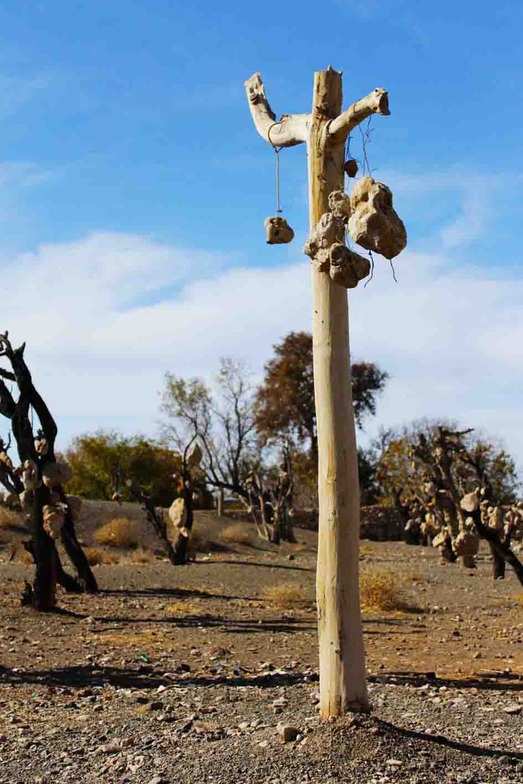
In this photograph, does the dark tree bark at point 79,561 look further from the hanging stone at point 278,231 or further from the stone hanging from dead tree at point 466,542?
the hanging stone at point 278,231

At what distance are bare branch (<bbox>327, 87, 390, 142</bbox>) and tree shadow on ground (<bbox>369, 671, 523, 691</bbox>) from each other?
4.60m

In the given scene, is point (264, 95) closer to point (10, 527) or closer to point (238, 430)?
point (10, 527)

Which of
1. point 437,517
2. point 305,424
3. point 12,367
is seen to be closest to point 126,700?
point 12,367

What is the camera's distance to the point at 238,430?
43188 millimetres

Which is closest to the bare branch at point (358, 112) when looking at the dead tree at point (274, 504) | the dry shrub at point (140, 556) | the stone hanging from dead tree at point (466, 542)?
the stone hanging from dead tree at point (466, 542)

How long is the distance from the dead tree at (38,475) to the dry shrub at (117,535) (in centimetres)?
1068

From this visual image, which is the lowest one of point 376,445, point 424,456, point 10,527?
point 10,527

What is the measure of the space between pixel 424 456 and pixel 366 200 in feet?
59.3

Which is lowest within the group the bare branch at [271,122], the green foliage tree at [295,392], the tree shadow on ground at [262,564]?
the tree shadow on ground at [262,564]

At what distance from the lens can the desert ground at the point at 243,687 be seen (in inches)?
224

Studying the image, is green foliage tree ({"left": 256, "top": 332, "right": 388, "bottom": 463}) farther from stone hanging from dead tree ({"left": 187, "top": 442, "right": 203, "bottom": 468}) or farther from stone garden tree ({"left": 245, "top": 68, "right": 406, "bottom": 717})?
stone garden tree ({"left": 245, "top": 68, "right": 406, "bottom": 717})

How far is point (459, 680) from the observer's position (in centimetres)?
859

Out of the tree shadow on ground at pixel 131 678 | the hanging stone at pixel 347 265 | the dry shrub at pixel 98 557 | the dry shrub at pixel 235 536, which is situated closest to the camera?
the hanging stone at pixel 347 265

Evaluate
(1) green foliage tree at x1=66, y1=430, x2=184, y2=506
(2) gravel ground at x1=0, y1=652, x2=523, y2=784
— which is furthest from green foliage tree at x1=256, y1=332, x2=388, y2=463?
(2) gravel ground at x1=0, y1=652, x2=523, y2=784
